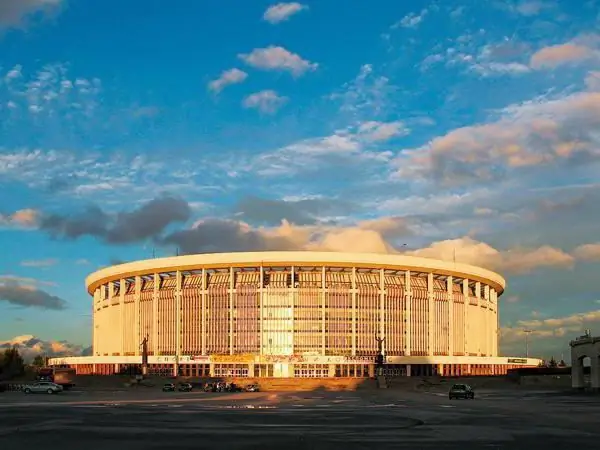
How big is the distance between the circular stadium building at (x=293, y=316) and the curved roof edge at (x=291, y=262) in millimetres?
206

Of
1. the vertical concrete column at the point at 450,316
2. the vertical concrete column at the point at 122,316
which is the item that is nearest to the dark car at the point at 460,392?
the vertical concrete column at the point at 450,316

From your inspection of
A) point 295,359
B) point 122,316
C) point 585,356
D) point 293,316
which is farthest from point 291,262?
point 585,356

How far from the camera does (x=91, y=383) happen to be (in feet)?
412

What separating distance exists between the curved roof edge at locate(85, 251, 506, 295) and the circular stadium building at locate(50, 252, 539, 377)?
0.21 m

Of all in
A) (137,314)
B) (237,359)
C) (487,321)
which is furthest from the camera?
(487,321)

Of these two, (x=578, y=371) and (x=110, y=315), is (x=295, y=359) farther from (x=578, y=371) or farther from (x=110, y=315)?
(x=578, y=371)

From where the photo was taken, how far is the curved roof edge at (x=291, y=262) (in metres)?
151

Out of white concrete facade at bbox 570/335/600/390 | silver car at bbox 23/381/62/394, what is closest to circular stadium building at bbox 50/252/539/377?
white concrete facade at bbox 570/335/600/390

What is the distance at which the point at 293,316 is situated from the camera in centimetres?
15238

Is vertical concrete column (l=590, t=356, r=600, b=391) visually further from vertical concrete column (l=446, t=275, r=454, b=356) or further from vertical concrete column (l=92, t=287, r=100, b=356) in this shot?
vertical concrete column (l=92, t=287, r=100, b=356)

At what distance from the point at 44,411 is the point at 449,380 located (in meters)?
94.2

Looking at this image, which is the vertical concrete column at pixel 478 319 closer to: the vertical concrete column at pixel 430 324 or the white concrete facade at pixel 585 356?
the vertical concrete column at pixel 430 324

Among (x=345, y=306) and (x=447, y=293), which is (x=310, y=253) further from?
(x=447, y=293)

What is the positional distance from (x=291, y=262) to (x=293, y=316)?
10.8 m
